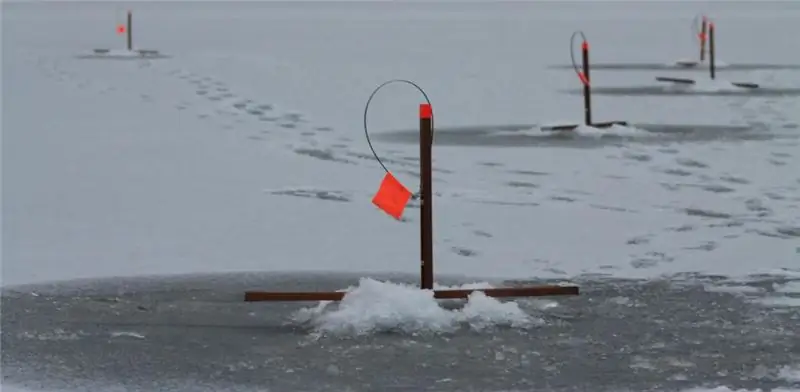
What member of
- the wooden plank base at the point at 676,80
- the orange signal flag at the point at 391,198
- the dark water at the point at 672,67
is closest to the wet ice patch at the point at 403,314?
the orange signal flag at the point at 391,198

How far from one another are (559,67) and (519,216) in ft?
53.4

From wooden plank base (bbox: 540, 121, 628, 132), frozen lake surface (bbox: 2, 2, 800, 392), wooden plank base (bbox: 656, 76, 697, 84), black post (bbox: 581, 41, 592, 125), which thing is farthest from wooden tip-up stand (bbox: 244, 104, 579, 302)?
wooden plank base (bbox: 656, 76, 697, 84)

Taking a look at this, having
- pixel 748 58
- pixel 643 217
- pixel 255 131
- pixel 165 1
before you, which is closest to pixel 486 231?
pixel 643 217

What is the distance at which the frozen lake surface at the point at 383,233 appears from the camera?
6770mm

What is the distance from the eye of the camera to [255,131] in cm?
1672

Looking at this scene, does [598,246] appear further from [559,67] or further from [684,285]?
[559,67]

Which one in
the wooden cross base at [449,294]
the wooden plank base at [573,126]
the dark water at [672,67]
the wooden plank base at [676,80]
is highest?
the dark water at [672,67]

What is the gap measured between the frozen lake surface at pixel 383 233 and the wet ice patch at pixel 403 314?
1 cm

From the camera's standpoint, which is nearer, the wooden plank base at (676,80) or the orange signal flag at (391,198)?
the orange signal flag at (391,198)

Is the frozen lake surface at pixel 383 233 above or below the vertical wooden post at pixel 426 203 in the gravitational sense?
below

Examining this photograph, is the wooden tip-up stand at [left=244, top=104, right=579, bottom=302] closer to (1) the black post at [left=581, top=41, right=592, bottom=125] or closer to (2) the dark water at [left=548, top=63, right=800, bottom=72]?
(1) the black post at [left=581, top=41, right=592, bottom=125]

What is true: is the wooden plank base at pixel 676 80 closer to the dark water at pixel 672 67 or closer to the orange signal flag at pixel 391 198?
the dark water at pixel 672 67

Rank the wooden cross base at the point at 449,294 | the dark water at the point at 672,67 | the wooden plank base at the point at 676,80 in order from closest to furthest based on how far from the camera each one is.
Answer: the wooden cross base at the point at 449,294, the wooden plank base at the point at 676,80, the dark water at the point at 672,67

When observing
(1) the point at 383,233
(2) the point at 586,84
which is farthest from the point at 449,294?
(2) the point at 586,84
